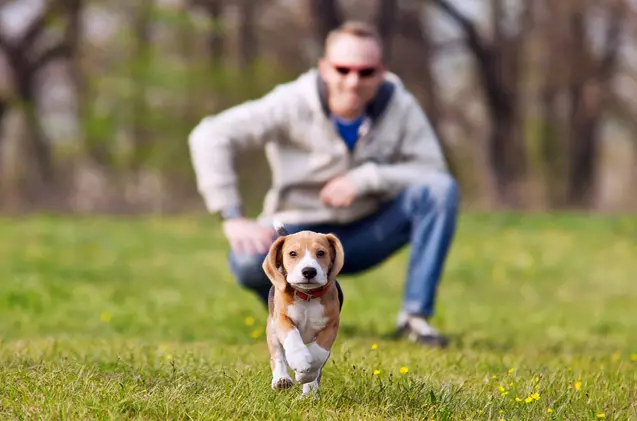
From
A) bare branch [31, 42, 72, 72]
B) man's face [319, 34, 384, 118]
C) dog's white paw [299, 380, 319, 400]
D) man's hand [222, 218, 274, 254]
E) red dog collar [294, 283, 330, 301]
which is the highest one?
bare branch [31, 42, 72, 72]

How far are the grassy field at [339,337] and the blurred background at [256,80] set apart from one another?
298 inches

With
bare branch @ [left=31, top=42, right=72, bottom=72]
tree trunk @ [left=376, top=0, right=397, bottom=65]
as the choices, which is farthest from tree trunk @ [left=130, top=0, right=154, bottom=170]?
tree trunk @ [left=376, top=0, right=397, bottom=65]

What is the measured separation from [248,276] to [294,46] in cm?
1884

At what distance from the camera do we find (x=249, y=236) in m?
4.33

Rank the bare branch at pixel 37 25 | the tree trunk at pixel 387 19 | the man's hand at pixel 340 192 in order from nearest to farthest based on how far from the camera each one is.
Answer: the man's hand at pixel 340 192 < the tree trunk at pixel 387 19 < the bare branch at pixel 37 25

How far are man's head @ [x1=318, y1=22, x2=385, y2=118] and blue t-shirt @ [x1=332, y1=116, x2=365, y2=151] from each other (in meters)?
0.14

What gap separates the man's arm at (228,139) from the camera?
16.1 feet

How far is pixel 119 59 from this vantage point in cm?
2314

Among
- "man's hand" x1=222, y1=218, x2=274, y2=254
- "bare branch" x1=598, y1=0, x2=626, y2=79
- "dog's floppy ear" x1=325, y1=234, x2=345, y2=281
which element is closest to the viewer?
"dog's floppy ear" x1=325, y1=234, x2=345, y2=281

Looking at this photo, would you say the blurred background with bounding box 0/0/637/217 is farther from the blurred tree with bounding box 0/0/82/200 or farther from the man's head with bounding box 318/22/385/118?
the man's head with bounding box 318/22/385/118

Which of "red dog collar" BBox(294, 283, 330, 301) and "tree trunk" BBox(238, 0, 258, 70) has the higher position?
"tree trunk" BBox(238, 0, 258, 70)

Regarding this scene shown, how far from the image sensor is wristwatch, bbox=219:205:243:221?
186 inches

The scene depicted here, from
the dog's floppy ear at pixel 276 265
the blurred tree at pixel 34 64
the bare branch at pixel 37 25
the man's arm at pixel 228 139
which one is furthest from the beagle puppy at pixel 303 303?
the bare branch at pixel 37 25

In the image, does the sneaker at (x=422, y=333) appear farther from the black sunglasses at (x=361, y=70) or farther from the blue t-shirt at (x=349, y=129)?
the black sunglasses at (x=361, y=70)
